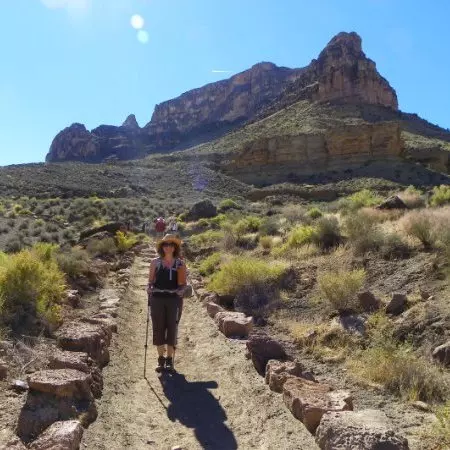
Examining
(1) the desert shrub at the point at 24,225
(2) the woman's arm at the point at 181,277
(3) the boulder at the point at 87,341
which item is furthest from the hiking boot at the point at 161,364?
(1) the desert shrub at the point at 24,225

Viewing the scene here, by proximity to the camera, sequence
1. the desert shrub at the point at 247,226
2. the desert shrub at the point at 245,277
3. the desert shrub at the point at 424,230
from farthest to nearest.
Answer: the desert shrub at the point at 247,226
the desert shrub at the point at 245,277
the desert shrub at the point at 424,230

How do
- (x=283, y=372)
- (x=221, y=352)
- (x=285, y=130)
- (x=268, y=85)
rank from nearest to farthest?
(x=283, y=372) < (x=221, y=352) < (x=285, y=130) < (x=268, y=85)

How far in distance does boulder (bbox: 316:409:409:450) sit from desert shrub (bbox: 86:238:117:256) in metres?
14.8

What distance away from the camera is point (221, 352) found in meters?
7.59

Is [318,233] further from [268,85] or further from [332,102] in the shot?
[268,85]

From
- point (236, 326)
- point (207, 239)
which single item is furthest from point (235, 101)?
point (236, 326)

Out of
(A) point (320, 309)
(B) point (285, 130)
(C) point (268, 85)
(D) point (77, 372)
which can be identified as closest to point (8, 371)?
(D) point (77, 372)

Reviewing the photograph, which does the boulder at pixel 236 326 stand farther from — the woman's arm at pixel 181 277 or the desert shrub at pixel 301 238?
the desert shrub at pixel 301 238

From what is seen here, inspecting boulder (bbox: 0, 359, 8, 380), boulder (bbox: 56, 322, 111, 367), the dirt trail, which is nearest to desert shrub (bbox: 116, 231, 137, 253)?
the dirt trail

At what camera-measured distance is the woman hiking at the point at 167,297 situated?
23.8 feet

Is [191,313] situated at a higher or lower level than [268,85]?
lower

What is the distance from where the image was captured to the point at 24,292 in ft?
25.6

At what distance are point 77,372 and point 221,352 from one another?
2.67 m

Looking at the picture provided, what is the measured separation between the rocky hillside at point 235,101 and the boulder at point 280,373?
88.8 m
